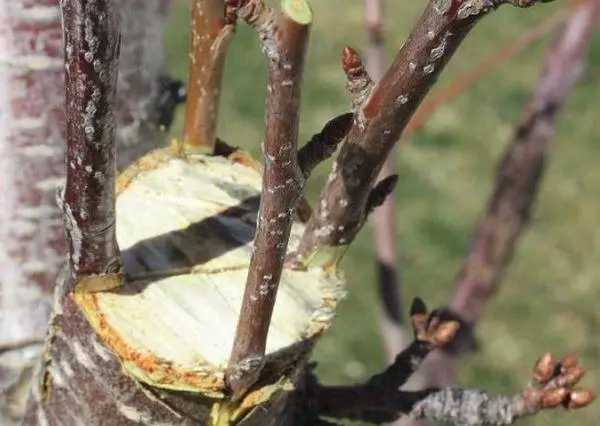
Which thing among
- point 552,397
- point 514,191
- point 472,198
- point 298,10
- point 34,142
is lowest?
point 472,198

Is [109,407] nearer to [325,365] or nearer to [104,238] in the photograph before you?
[104,238]

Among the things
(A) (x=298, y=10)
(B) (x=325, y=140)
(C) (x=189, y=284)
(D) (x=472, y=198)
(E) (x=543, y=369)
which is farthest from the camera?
(D) (x=472, y=198)

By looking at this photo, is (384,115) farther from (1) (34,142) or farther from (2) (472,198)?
(2) (472,198)

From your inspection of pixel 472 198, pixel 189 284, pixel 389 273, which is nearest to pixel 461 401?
pixel 189 284

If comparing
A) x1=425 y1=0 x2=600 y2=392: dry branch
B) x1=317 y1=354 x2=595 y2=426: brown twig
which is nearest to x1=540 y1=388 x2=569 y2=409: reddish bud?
x1=317 y1=354 x2=595 y2=426: brown twig

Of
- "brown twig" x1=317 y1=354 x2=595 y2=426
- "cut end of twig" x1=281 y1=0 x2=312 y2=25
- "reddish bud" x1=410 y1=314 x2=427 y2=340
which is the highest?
"cut end of twig" x1=281 y1=0 x2=312 y2=25

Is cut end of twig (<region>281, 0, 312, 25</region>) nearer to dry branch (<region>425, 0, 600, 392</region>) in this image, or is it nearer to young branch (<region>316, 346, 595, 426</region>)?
young branch (<region>316, 346, 595, 426</region>)

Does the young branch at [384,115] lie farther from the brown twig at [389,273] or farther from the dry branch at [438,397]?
the brown twig at [389,273]
